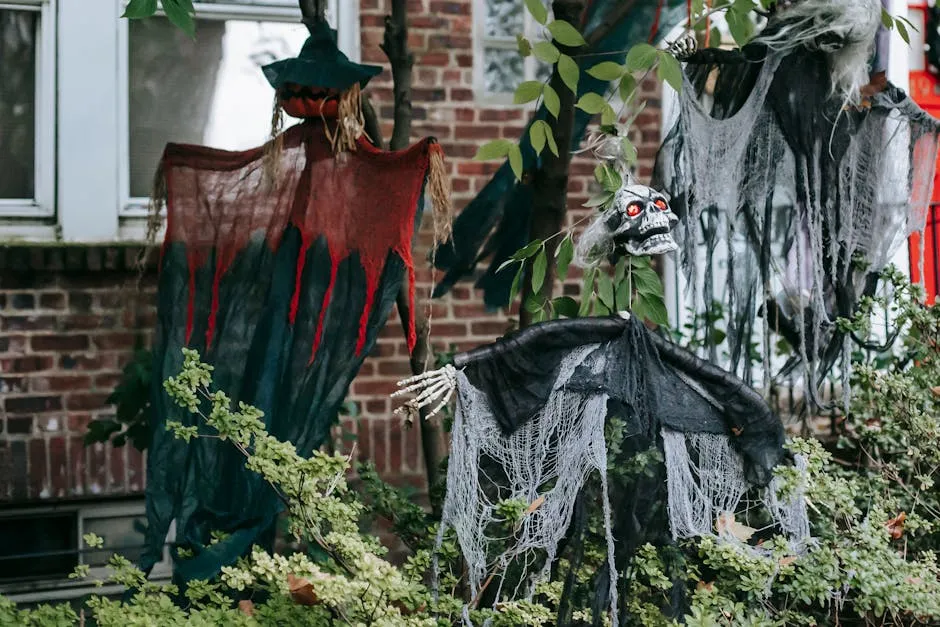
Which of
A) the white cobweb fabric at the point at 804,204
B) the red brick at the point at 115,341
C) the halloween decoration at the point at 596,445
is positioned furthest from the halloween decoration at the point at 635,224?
the red brick at the point at 115,341

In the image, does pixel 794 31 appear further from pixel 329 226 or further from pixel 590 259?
pixel 329 226

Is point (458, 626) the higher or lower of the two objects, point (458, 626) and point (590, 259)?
the lower

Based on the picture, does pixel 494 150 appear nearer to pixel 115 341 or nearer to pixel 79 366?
pixel 115 341

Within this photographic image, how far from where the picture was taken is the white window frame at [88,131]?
4758 millimetres

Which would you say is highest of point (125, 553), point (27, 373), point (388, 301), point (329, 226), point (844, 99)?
point (844, 99)

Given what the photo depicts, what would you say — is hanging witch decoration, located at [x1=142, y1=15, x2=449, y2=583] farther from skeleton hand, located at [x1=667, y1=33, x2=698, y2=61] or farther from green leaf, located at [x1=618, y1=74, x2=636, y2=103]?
skeleton hand, located at [x1=667, y1=33, x2=698, y2=61]

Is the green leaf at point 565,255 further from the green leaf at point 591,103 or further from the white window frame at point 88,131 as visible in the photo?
the white window frame at point 88,131

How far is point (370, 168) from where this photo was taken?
3.64 metres

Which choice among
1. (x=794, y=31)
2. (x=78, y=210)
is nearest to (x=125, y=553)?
Answer: (x=78, y=210)

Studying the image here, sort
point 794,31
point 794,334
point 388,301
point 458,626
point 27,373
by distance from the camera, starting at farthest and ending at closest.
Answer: point 27,373, point 794,334, point 794,31, point 388,301, point 458,626

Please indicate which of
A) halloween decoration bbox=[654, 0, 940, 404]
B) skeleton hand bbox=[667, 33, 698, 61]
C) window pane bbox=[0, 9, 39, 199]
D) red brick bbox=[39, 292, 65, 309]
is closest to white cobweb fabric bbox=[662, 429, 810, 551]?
halloween decoration bbox=[654, 0, 940, 404]

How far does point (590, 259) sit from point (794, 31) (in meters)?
1.11

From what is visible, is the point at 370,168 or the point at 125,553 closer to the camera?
the point at 370,168

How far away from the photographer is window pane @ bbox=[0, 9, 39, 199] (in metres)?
4.80
